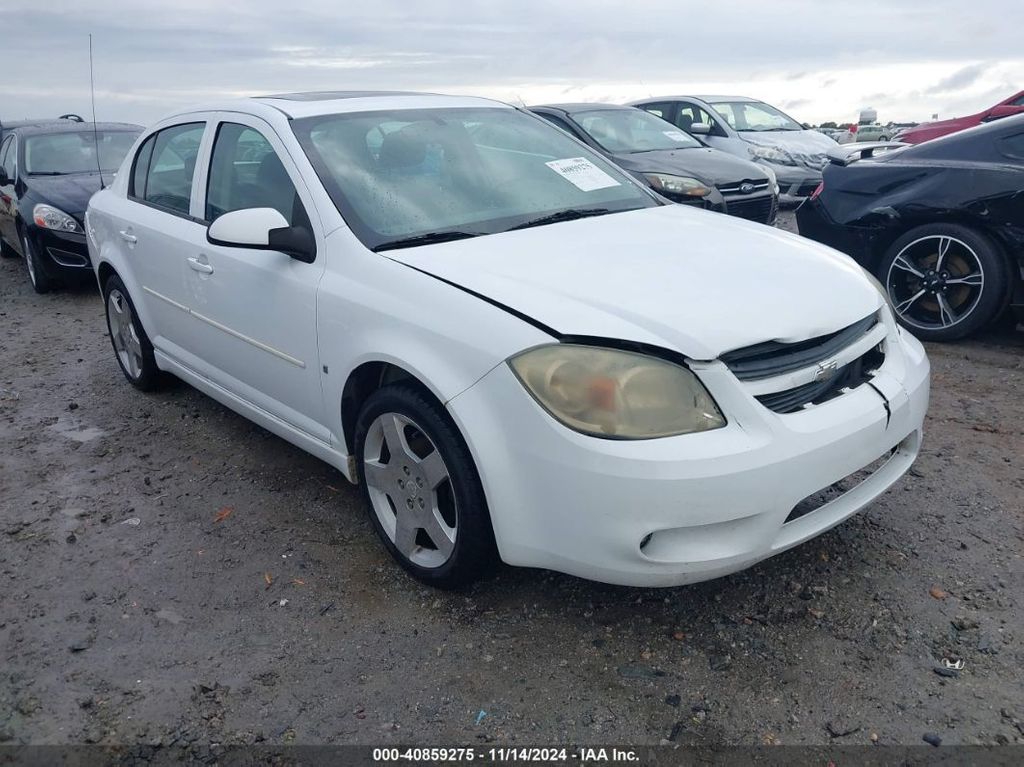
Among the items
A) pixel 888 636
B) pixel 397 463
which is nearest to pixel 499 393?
pixel 397 463

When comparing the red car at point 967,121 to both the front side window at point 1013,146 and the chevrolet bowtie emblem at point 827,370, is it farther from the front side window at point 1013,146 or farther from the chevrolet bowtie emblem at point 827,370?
the chevrolet bowtie emblem at point 827,370

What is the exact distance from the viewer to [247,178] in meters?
3.55

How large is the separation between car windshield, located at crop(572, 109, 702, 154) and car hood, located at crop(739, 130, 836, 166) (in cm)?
210

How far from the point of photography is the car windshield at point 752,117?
39.3 ft

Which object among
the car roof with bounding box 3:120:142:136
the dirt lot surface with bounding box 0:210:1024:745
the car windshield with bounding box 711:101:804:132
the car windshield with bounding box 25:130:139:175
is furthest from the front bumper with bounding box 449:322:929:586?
the car windshield with bounding box 711:101:804:132

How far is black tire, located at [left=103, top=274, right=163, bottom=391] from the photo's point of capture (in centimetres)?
469

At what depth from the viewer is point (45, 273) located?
7.78m

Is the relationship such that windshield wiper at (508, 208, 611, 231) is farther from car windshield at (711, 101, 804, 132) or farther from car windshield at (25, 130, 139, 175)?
car windshield at (711, 101, 804, 132)

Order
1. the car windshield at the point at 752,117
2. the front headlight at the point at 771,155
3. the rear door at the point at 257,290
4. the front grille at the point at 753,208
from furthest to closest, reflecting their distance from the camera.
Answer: the car windshield at the point at 752,117
the front headlight at the point at 771,155
the front grille at the point at 753,208
the rear door at the point at 257,290

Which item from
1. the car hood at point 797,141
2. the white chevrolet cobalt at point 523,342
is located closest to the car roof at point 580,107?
the car hood at point 797,141

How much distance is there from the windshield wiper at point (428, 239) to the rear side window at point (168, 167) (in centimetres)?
153

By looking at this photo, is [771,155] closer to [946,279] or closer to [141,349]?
[946,279]

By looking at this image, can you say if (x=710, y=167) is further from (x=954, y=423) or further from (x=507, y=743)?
(x=507, y=743)

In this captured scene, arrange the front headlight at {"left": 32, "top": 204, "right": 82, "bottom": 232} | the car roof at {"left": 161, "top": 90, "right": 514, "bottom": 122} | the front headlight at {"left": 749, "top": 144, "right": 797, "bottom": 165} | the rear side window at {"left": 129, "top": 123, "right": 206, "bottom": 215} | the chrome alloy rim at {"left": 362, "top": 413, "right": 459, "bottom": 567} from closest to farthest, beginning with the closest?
1. the chrome alloy rim at {"left": 362, "top": 413, "right": 459, "bottom": 567}
2. the car roof at {"left": 161, "top": 90, "right": 514, "bottom": 122}
3. the rear side window at {"left": 129, "top": 123, "right": 206, "bottom": 215}
4. the front headlight at {"left": 32, "top": 204, "right": 82, "bottom": 232}
5. the front headlight at {"left": 749, "top": 144, "right": 797, "bottom": 165}
